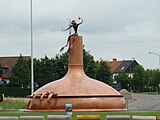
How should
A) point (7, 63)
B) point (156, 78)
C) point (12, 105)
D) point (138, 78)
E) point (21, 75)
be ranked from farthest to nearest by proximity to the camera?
point (7, 63)
point (138, 78)
point (156, 78)
point (21, 75)
point (12, 105)

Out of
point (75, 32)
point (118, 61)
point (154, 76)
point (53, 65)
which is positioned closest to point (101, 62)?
point (53, 65)

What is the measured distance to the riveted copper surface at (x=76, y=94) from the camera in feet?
62.7

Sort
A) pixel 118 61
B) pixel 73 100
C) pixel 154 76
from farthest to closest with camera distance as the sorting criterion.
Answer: pixel 118 61
pixel 154 76
pixel 73 100

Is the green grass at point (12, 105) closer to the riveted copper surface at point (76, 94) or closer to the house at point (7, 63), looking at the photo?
the riveted copper surface at point (76, 94)

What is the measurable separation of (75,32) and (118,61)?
164 m

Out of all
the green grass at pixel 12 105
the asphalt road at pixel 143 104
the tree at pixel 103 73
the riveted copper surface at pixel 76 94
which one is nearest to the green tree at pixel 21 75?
the tree at pixel 103 73

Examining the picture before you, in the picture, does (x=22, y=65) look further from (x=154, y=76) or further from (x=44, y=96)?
(x=44, y=96)

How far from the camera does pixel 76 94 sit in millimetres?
19172

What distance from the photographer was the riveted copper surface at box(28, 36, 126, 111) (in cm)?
1912

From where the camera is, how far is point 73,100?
62.5ft

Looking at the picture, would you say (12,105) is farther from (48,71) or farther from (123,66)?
(123,66)

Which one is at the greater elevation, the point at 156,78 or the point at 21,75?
the point at 156,78

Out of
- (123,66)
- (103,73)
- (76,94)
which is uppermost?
(123,66)

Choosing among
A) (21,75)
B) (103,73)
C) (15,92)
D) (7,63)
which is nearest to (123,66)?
(7,63)
